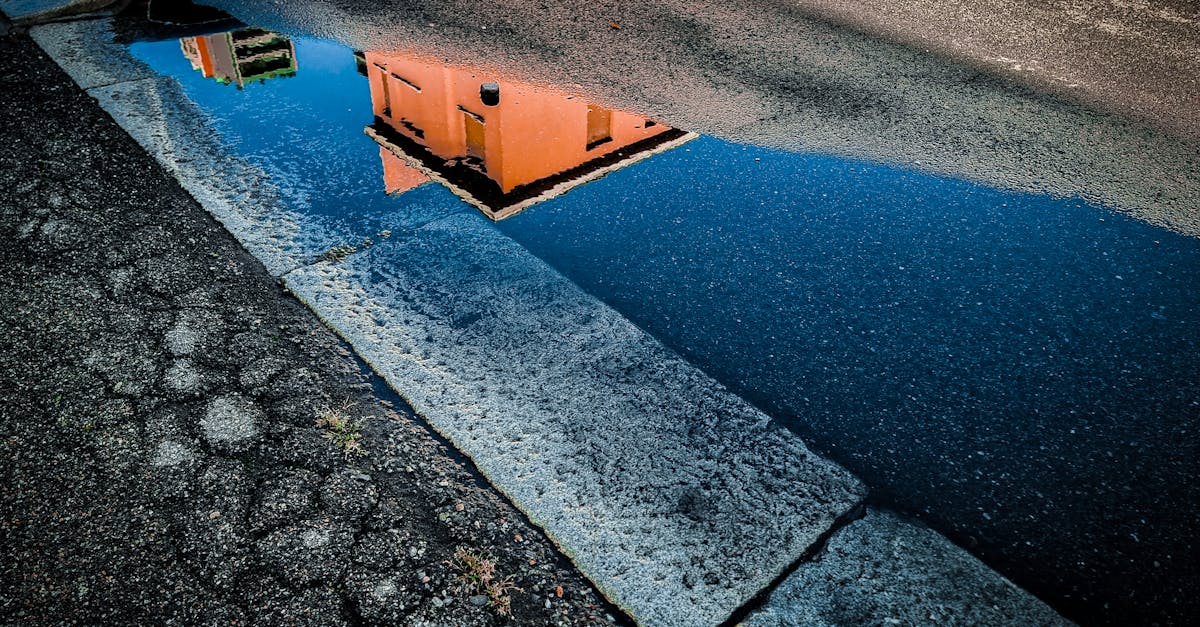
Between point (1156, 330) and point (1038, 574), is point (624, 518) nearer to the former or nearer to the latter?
point (1038, 574)

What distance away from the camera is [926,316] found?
268 cm

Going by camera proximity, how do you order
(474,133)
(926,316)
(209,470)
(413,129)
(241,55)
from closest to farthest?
(209,470) < (926,316) < (413,129) < (474,133) < (241,55)

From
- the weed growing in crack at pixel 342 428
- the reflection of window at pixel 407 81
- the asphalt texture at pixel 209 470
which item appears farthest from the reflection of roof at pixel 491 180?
the weed growing in crack at pixel 342 428

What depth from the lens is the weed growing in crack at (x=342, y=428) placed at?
2.07 metres

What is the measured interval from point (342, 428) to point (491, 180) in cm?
163

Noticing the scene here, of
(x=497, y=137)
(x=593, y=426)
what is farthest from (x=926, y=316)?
(x=497, y=137)

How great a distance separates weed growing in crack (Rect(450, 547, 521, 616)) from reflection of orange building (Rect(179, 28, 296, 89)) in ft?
11.5

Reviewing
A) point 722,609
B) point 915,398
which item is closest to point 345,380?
point 722,609

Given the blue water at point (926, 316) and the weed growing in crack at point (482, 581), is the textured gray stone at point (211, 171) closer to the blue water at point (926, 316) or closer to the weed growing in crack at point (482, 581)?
the blue water at point (926, 316)

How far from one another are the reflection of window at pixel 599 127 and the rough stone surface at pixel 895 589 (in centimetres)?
229

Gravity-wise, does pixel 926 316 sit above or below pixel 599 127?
below

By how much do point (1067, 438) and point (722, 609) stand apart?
4.25ft

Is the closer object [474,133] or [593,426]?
[593,426]

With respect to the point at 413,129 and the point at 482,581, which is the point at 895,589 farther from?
the point at 413,129
